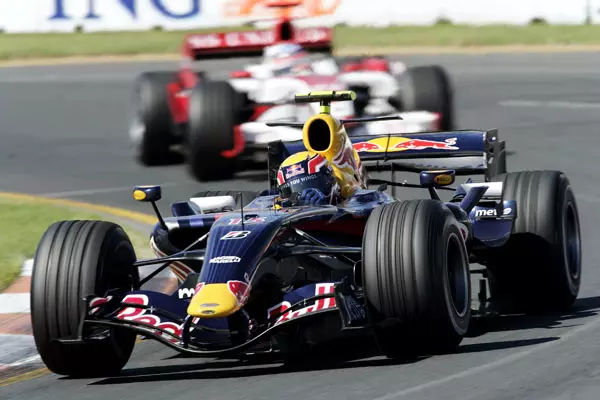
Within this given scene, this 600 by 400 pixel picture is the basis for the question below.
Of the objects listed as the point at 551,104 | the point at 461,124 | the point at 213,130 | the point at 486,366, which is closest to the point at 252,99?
the point at 213,130

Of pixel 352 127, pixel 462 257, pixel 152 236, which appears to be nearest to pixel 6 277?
pixel 152 236

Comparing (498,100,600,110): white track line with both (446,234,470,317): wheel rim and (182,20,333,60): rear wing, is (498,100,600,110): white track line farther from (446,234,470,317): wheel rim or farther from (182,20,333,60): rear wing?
(446,234,470,317): wheel rim

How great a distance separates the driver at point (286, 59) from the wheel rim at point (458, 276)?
10.4m

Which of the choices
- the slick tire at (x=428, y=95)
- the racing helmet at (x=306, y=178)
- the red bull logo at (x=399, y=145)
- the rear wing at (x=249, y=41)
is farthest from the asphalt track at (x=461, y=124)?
the rear wing at (x=249, y=41)

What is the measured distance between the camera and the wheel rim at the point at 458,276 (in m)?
8.29

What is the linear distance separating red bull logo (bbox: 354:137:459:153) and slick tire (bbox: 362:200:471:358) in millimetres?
3010

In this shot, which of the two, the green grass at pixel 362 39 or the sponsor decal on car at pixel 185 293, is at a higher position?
the green grass at pixel 362 39

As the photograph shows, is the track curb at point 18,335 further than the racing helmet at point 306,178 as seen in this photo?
No

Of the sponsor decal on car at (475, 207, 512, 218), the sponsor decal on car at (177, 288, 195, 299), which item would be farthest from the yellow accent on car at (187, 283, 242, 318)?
the sponsor decal on car at (475, 207, 512, 218)

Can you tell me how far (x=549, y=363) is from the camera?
775 cm

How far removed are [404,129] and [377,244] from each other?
30.4 feet

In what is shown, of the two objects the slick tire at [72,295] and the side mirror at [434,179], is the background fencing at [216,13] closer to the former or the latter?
the side mirror at [434,179]

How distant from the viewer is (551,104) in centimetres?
2444

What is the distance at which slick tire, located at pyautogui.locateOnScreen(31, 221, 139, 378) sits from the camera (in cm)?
802
